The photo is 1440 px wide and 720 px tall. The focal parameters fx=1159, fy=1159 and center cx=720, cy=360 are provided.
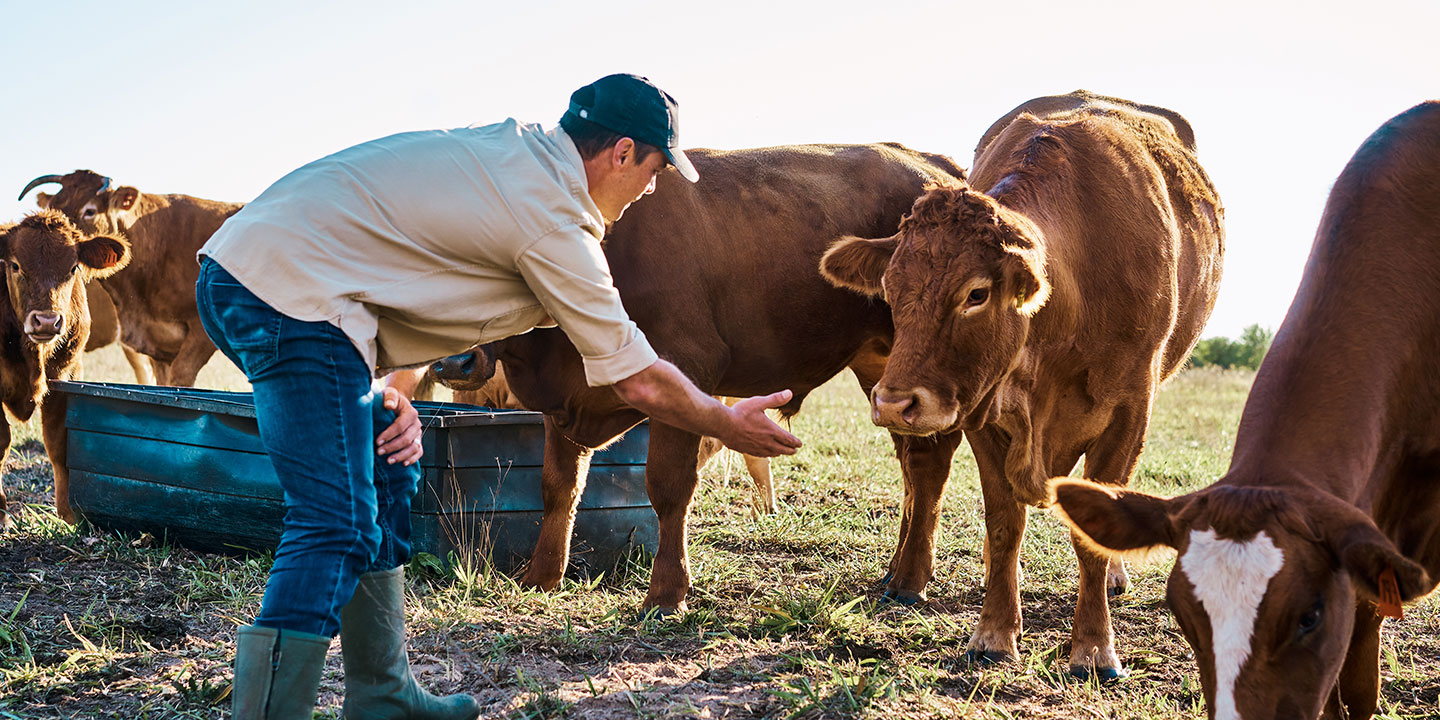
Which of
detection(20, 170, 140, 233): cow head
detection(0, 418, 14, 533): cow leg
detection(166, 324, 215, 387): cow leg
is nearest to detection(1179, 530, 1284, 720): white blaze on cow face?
detection(0, 418, 14, 533): cow leg

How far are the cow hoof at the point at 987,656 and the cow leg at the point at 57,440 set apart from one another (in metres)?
4.75

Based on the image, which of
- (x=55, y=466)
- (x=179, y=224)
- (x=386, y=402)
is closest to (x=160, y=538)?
(x=55, y=466)

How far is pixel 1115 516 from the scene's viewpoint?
3207mm

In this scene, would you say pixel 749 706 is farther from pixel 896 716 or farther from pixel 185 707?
pixel 185 707

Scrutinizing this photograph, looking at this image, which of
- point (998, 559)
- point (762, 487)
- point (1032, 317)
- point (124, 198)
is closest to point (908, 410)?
point (1032, 317)

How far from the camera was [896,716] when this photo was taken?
138 inches

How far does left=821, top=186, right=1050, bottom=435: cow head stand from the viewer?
13.0 feet

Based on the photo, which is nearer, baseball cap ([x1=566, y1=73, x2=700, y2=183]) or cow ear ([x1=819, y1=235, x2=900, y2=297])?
baseball cap ([x1=566, y1=73, x2=700, y2=183])

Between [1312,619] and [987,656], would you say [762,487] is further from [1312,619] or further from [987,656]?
[1312,619]

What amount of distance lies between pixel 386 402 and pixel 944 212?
81.5 inches

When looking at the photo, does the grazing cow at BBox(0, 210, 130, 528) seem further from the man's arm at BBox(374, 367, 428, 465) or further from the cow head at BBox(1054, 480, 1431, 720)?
the cow head at BBox(1054, 480, 1431, 720)

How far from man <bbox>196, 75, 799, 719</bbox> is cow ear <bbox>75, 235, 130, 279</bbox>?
476 centimetres

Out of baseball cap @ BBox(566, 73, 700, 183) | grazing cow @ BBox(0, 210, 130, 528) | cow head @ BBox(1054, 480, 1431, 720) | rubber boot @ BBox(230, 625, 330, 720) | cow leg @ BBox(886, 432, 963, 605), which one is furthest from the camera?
grazing cow @ BBox(0, 210, 130, 528)

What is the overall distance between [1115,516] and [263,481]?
3.69 meters
